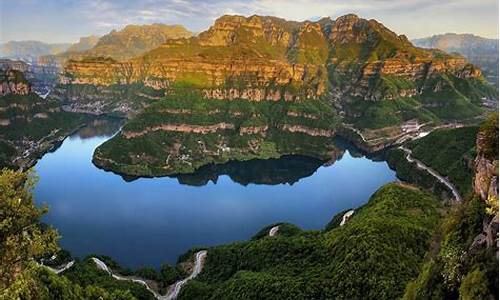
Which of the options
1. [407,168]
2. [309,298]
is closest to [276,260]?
[309,298]

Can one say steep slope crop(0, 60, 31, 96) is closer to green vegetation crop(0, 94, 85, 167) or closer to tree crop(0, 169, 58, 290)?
green vegetation crop(0, 94, 85, 167)

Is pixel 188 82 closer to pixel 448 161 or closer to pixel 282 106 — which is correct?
pixel 282 106

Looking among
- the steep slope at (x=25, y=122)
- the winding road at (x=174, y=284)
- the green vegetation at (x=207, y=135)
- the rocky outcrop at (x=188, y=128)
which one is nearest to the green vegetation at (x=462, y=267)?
the winding road at (x=174, y=284)

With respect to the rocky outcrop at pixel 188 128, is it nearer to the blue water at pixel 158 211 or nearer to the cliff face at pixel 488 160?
the blue water at pixel 158 211

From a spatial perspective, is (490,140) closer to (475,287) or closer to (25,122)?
(475,287)

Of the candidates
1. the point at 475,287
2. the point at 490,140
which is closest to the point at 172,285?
the point at 490,140

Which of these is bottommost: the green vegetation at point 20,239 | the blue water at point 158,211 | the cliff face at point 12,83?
the blue water at point 158,211
